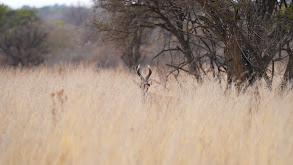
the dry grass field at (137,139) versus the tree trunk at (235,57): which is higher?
the tree trunk at (235,57)

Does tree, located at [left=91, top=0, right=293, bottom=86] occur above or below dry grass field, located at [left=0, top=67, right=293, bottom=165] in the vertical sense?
above

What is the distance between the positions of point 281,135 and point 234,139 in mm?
491

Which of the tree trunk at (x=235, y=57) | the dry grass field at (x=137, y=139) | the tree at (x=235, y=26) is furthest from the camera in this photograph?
the tree trunk at (x=235, y=57)

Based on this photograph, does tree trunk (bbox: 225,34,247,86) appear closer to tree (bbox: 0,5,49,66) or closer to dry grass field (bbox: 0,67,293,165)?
dry grass field (bbox: 0,67,293,165)

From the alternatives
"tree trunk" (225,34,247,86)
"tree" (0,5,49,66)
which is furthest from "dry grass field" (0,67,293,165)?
"tree" (0,5,49,66)

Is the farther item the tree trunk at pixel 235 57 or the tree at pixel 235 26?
the tree trunk at pixel 235 57

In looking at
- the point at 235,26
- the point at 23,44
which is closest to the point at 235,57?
the point at 235,26

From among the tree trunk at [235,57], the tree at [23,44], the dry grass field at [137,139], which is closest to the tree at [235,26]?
the tree trunk at [235,57]

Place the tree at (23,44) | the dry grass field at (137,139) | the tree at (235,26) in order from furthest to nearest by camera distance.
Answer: the tree at (23,44) → the tree at (235,26) → the dry grass field at (137,139)

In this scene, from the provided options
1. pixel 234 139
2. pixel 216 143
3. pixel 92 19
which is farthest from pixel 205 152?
pixel 92 19

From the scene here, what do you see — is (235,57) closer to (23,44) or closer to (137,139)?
(137,139)

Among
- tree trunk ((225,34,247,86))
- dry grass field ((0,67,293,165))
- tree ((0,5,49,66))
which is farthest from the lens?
tree ((0,5,49,66))

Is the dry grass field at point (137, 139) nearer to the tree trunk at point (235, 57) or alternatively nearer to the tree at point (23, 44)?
the tree trunk at point (235, 57)

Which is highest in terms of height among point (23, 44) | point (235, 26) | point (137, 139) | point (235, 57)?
point (235, 26)
